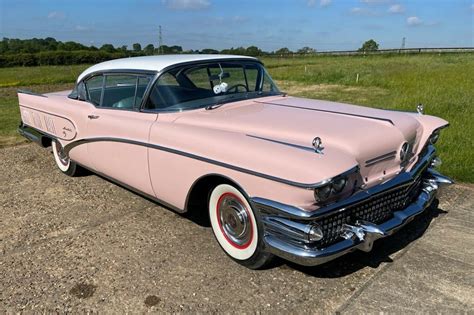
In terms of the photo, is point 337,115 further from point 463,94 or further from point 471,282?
point 463,94

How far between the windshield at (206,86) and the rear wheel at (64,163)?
78.7 inches

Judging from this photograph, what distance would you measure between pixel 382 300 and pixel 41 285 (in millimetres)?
2406

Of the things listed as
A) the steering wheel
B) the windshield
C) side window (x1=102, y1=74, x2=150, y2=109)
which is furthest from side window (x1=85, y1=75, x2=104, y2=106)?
the steering wheel

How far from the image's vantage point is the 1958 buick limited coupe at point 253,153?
262 cm

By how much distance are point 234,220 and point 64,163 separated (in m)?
3.25

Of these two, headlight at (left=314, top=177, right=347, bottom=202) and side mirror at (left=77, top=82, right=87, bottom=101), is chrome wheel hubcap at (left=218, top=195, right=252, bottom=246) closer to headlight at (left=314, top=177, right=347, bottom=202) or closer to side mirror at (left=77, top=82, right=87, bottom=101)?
headlight at (left=314, top=177, right=347, bottom=202)

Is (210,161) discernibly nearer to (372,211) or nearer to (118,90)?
(372,211)

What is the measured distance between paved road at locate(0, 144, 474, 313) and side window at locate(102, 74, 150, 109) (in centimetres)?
109

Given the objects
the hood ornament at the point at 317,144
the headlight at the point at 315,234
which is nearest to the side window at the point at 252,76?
the hood ornament at the point at 317,144

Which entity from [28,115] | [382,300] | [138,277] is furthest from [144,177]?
[28,115]

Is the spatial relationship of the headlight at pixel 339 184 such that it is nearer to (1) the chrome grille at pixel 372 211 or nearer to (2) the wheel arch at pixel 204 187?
(1) the chrome grille at pixel 372 211

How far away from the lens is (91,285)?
9.88 feet

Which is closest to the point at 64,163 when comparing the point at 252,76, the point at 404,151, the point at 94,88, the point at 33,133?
the point at 33,133

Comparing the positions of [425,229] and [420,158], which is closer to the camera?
[420,158]
